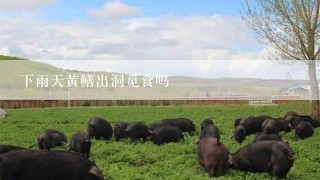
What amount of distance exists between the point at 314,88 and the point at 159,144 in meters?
8.53

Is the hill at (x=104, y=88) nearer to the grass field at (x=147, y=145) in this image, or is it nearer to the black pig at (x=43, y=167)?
the grass field at (x=147, y=145)

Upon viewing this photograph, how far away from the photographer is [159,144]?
1113 centimetres

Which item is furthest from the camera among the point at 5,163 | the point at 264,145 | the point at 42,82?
the point at 42,82

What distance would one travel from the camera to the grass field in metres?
8.32

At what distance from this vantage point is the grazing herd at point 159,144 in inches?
261

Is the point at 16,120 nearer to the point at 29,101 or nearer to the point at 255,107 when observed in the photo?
the point at 29,101

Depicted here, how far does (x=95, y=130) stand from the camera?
11984mm

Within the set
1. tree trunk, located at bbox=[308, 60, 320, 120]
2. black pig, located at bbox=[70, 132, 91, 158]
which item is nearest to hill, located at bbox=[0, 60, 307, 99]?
tree trunk, located at bbox=[308, 60, 320, 120]

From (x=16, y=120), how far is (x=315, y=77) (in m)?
9.41

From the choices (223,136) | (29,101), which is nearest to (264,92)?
(223,136)

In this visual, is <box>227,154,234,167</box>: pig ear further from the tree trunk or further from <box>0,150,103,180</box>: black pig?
the tree trunk

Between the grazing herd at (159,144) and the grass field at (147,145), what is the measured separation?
18 centimetres

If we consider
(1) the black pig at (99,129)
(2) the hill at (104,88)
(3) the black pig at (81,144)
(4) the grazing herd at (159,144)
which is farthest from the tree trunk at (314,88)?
(3) the black pig at (81,144)

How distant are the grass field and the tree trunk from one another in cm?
107
